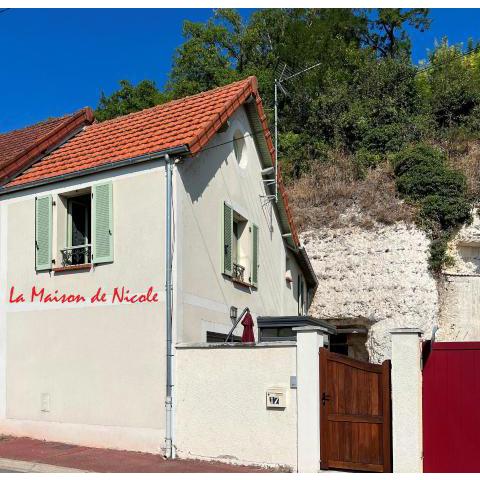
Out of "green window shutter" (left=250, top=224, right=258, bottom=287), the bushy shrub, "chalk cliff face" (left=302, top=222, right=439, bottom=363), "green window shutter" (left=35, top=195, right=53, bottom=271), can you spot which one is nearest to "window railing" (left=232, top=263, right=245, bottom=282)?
"green window shutter" (left=250, top=224, right=258, bottom=287)

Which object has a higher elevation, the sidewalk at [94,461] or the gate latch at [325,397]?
the gate latch at [325,397]

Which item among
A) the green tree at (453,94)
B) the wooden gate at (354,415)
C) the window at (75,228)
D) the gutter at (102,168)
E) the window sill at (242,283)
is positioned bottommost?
the wooden gate at (354,415)

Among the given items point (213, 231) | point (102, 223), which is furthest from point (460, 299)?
point (102, 223)

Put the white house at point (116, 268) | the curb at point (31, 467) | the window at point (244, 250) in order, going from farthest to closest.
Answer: the window at point (244, 250)
the white house at point (116, 268)
the curb at point (31, 467)

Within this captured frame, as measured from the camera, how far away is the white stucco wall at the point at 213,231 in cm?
1145

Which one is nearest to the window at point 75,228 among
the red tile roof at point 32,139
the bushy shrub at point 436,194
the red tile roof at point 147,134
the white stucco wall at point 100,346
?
the white stucco wall at point 100,346

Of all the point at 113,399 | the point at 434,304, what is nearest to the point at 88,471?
the point at 113,399

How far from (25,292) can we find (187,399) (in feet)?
14.1

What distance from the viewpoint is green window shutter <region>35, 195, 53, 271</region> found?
12375mm

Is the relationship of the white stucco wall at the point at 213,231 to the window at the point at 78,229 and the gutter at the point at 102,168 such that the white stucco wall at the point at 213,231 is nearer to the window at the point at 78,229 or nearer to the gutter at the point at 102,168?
the gutter at the point at 102,168

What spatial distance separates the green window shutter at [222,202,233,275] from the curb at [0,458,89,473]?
5294 millimetres

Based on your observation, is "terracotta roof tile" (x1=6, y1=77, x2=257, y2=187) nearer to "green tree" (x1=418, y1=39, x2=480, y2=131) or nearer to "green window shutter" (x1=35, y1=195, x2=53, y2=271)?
"green window shutter" (x1=35, y1=195, x2=53, y2=271)

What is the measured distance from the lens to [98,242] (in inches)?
465

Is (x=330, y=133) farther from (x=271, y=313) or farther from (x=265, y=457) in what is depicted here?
(x=265, y=457)
